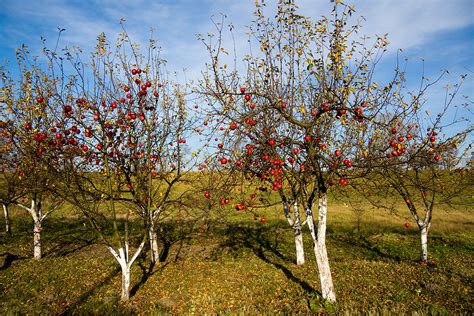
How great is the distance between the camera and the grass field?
31.6 feet

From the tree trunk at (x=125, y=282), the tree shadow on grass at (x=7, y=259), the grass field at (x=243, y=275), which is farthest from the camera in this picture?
the tree shadow on grass at (x=7, y=259)

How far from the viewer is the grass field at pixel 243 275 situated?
379 inches

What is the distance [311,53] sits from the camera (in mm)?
8336

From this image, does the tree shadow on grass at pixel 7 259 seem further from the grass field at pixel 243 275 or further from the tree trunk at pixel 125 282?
the tree trunk at pixel 125 282

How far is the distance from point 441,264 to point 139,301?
45.3ft

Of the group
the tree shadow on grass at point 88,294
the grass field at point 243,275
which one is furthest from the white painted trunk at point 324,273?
the tree shadow on grass at point 88,294

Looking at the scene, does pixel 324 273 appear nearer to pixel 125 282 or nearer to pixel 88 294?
pixel 125 282

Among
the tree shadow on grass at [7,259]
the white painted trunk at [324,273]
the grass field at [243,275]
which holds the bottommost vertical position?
the grass field at [243,275]

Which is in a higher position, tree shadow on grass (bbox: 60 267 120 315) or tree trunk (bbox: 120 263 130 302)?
tree trunk (bbox: 120 263 130 302)

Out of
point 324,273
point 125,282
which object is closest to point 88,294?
point 125,282

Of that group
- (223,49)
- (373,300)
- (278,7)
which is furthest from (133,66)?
(373,300)

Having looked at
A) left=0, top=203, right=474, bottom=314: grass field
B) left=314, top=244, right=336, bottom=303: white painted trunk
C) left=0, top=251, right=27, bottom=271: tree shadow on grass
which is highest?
left=314, top=244, right=336, bottom=303: white painted trunk

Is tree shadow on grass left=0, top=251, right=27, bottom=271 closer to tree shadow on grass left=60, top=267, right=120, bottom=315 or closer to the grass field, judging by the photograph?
the grass field

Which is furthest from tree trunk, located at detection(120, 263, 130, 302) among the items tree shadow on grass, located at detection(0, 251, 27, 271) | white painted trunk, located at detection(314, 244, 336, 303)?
tree shadow on grass, located at detection(0, 251, 27, 271)
